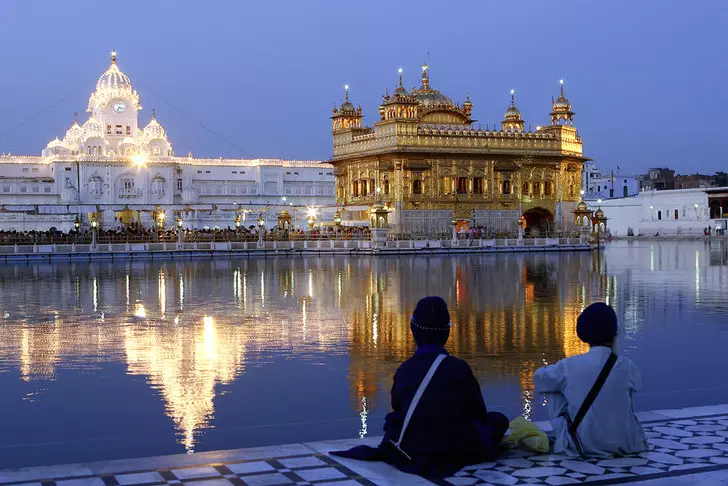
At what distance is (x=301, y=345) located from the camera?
14.2 metres

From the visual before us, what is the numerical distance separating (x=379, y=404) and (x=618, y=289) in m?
15.4

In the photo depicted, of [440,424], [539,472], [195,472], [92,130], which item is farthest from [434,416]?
[92,130]

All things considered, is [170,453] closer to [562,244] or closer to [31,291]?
[31,291]

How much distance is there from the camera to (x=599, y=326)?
7.25 meters

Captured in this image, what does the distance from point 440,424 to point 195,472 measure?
1703 mm

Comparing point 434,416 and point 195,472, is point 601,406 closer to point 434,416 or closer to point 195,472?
point 434,416

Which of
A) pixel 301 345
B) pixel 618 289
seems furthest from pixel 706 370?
pixel 618 289

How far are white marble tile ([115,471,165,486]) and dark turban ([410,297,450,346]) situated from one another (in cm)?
204

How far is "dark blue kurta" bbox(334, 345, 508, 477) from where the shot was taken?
22.7ft

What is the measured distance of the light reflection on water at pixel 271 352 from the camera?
9.08 metres

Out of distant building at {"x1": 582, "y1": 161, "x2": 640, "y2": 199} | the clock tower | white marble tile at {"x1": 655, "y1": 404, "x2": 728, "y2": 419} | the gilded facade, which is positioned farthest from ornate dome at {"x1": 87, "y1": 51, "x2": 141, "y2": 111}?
white marble tile at {"x1": 655, "y1": 404, "x2": 728, "y2": 419}

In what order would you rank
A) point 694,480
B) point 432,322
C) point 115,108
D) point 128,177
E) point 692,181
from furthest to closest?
1. point 692,181
2. point 115,108
3. point 128,177
4. point 432,322
5. point 694,480

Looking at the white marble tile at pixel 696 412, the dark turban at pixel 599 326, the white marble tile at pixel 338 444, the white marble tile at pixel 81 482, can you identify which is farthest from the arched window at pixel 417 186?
the white marble tile at pixel 81 482

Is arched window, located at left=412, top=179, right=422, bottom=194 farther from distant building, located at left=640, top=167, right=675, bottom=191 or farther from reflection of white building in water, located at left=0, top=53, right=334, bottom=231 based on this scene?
distant building, located at left=640, top=167, right=675, bottom=191
